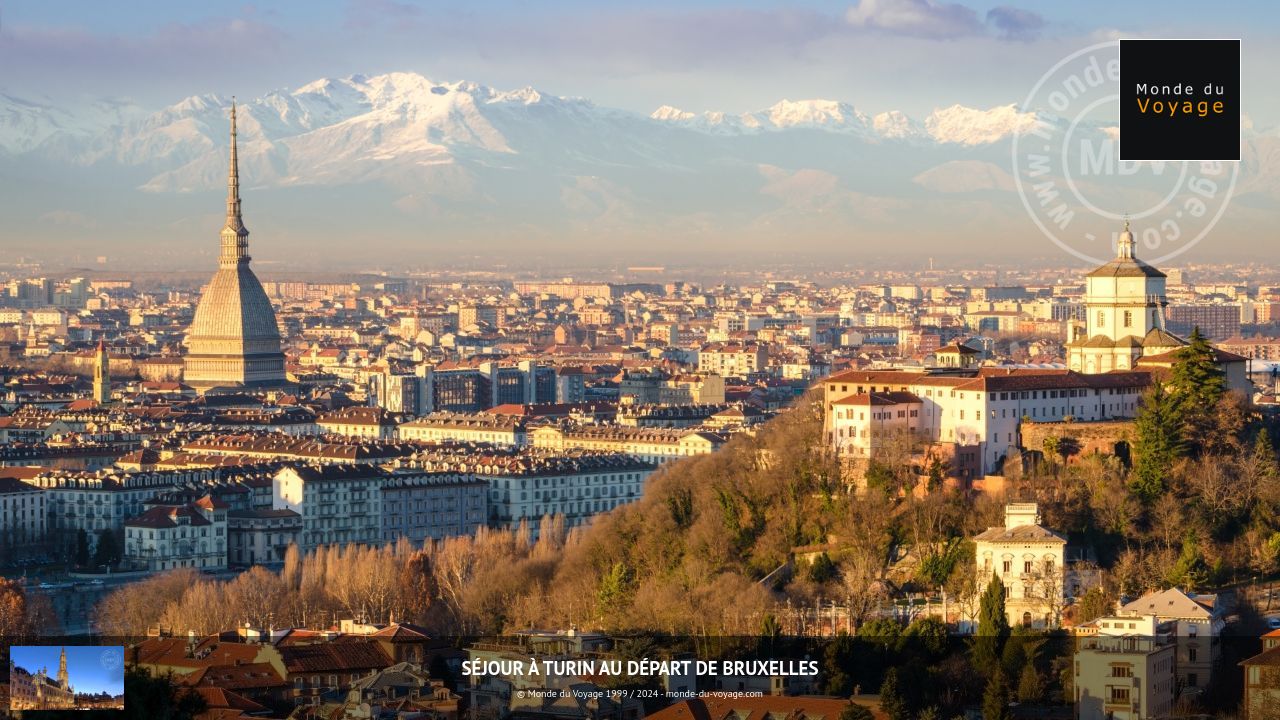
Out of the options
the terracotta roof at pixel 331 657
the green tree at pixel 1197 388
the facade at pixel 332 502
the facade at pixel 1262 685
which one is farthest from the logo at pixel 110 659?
the facade at pixel 332 502

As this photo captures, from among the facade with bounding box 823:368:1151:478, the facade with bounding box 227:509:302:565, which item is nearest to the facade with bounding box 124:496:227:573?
the facade with bounding box 227:509:302:565

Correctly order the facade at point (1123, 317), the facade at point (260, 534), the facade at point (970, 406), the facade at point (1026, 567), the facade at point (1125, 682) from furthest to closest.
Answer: the facade at point (260, 534) → the facade at point (1123, 317) → the facade at point (970, 406) → the facade at point (1026, 567) → the facade at point (1125, 682)

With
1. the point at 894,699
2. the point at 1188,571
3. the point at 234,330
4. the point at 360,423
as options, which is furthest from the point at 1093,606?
the point at 234,330

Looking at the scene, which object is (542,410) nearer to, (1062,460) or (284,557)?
(284,557)

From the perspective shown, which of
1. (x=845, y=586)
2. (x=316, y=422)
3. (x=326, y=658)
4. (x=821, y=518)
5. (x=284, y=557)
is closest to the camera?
(x=326, y=658)

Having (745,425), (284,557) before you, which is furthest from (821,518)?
(745,425)

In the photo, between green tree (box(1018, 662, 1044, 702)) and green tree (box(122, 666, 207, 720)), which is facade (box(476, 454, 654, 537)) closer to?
green tree (box(1018, 662, 1044, 702))

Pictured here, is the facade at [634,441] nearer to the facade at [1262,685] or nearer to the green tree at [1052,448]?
the green tree at [1052,448]
